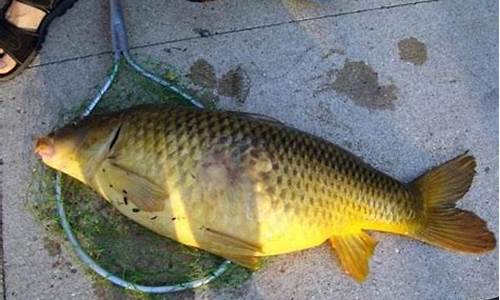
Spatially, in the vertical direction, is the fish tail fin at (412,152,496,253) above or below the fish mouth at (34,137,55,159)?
below

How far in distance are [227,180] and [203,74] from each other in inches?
26.4

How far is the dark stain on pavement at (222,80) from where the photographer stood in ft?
8.77

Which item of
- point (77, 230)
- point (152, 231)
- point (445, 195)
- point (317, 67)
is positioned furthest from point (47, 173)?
point (445, 195)

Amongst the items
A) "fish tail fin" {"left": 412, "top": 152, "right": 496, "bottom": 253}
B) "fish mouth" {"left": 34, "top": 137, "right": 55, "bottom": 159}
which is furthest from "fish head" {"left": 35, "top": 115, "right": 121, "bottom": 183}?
"fish tail fin" {"left": 412, "top": 152, "right": 496, "bottom": 253}

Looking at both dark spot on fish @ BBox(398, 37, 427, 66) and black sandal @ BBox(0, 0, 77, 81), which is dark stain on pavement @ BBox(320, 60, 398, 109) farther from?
black sandal @ BBox(0, 0, 77, 81)

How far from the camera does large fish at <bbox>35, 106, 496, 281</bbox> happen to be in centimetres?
216

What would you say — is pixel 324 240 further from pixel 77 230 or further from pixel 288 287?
pixel 77 230

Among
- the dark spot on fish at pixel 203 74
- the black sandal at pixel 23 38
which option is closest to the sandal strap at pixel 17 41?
the black sandal at pixel 23 38

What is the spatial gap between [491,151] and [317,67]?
772 millimetres

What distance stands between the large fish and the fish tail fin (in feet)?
0.35

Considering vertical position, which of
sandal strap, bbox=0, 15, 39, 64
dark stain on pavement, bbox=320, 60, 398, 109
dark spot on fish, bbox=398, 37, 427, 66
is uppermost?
sandal strap, bbox=0, 15, 39, 64

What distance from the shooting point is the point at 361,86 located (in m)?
2.77

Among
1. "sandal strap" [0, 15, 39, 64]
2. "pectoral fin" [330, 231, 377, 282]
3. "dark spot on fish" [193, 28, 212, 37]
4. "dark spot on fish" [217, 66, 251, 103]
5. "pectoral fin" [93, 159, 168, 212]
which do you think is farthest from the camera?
"dark spot on fish" [193, 28, 212, 37]

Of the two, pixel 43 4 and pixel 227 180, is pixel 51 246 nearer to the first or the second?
pixel 227 180
